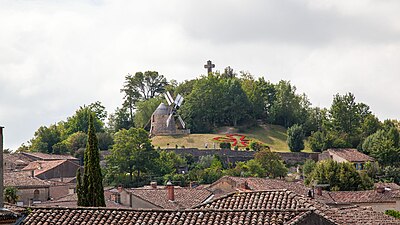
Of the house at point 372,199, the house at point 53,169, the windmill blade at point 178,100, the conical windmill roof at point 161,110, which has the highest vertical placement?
the windmill blade at point 178,100

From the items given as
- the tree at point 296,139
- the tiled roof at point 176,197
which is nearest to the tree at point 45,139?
the tree at point 296,139

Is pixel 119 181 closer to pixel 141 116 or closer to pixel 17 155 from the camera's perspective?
pixel 17 155

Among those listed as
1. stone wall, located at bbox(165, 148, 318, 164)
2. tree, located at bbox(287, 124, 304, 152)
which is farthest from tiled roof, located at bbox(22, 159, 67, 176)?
tree, located at bbox(287, 124, 304, 152)

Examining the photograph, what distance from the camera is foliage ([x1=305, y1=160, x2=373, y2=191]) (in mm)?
87688

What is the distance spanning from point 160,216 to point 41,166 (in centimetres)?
8299

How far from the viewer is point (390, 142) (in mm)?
123625

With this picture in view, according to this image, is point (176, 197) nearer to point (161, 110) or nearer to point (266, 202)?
point (266, 202)

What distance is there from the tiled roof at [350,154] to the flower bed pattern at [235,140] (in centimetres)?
1646

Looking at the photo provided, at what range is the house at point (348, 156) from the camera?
12131 cm

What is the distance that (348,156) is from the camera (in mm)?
125188

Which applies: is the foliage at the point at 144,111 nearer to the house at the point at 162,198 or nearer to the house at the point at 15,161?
the house at the point at 15,161

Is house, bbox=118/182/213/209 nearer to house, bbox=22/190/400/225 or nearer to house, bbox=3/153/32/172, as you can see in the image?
house, bbox=22/190/400/225

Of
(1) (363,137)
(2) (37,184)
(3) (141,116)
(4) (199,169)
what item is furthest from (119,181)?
(3) (141,116)

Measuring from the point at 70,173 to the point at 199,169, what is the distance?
1604 cm
